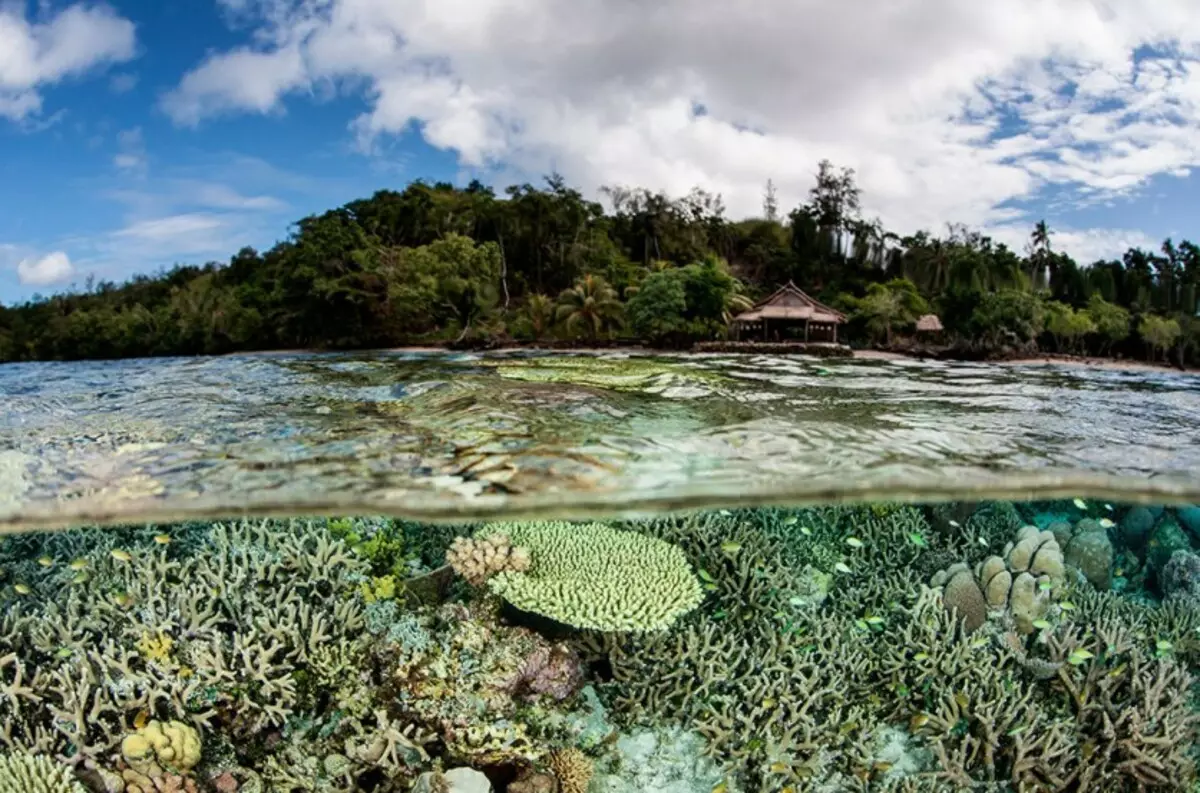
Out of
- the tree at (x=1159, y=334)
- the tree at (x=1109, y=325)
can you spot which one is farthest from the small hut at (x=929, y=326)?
the tree at (x=1159, y=334)

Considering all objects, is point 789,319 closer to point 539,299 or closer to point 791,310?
point 791,310

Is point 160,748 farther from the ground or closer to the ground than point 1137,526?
closer to the ground

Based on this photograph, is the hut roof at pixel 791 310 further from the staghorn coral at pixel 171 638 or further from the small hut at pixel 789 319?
the staghorn coral at pixel 171 638

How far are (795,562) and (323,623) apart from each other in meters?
5.29

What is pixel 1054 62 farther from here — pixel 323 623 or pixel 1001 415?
pixel 323 623

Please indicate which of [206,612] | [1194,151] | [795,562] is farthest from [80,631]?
[1194,151]

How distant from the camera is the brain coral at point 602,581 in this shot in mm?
6871

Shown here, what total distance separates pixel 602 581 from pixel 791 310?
26199 mm

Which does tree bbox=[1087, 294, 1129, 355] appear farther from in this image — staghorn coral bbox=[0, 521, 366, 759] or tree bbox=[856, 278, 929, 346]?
staghorn coral bbox=[0, 521, 366, 759]

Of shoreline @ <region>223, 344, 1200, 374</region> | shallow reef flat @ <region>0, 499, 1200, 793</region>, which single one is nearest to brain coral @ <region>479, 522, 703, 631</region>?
shallow reef flat @ <region>0, 499, 1200, 793</region>

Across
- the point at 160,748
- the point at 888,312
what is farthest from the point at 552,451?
the point at 888,312

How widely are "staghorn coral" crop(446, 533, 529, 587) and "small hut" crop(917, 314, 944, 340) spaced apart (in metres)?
30.1

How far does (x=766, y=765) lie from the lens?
21.9 feet

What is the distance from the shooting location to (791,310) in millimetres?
31562
